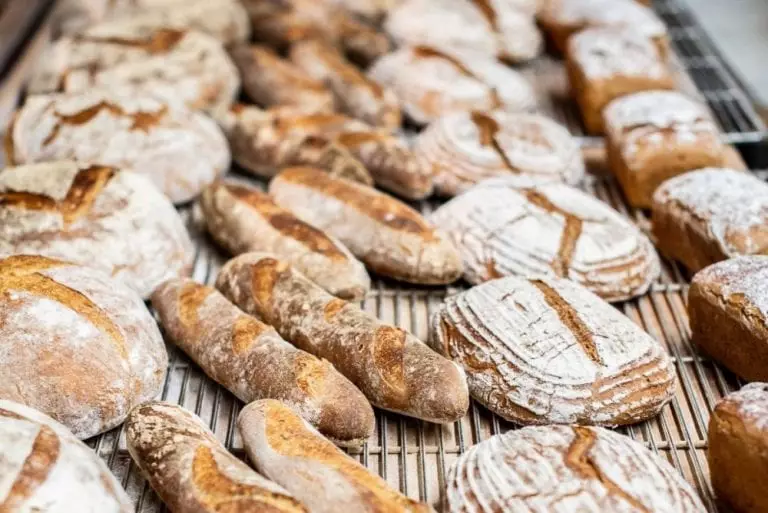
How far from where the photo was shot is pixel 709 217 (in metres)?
2.40

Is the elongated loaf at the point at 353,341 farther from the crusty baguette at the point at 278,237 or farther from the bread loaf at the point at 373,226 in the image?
the bread loaf at the point at 373,226

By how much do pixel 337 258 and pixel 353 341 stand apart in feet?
1.34

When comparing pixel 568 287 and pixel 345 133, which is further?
pixel 345 133

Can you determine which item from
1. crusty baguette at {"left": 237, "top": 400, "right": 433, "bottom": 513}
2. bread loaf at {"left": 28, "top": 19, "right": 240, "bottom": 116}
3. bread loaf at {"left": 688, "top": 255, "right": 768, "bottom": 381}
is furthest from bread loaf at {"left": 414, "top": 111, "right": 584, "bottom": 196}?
crusty baguette at {"left": 237, "top": 400, "right": 433, "bottom": 513}

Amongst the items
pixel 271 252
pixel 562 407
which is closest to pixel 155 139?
pixel 271 252

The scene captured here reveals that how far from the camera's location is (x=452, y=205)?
258 cm

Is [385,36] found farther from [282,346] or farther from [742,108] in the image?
[282,346]

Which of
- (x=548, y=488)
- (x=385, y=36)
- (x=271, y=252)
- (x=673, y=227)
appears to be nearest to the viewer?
(x=548, y=488)

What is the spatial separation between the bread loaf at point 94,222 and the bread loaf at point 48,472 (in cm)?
67

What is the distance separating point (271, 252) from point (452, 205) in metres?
0.59

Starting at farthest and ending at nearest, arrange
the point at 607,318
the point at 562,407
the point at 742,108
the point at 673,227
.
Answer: the point at 742,108, the point at 673,227, the point at 607,318, the point at 562,407

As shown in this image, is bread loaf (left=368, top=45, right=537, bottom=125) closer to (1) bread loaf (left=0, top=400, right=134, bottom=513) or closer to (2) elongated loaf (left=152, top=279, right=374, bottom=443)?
(2) elongated loaf (left=152, top=279, right=374, bottom=443)

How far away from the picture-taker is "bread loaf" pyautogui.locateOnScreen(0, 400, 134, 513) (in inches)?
56.0

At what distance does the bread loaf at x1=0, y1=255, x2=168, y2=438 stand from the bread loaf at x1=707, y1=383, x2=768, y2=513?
124cm
